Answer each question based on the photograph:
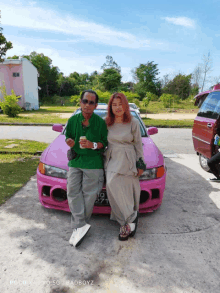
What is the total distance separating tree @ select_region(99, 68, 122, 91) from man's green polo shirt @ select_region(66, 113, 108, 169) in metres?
40.1

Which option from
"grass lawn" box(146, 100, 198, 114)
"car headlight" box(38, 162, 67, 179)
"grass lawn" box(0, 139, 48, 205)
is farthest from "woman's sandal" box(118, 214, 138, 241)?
"grass lawn" box(146, 100, 198, 114)

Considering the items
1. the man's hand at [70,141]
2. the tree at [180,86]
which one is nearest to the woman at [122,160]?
the man's hand at [70,141]

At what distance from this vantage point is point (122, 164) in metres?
2.42

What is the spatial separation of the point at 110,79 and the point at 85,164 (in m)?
41.2

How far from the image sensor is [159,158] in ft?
10.4

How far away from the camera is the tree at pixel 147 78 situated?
52125 millimetres

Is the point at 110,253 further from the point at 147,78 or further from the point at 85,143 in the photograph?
the point at 147,78

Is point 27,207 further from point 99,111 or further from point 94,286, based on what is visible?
point 99,111

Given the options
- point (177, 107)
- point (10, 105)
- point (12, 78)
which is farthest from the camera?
point (177, 107)

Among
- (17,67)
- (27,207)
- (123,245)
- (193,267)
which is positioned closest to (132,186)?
(123,245)

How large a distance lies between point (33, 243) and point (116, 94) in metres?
1.86

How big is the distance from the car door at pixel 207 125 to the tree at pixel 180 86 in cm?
4741

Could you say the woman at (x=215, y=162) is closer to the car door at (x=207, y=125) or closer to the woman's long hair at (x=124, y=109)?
the car door at (x=207, y=125)

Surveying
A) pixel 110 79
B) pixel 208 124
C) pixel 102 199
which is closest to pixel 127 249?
pixel 102 199
